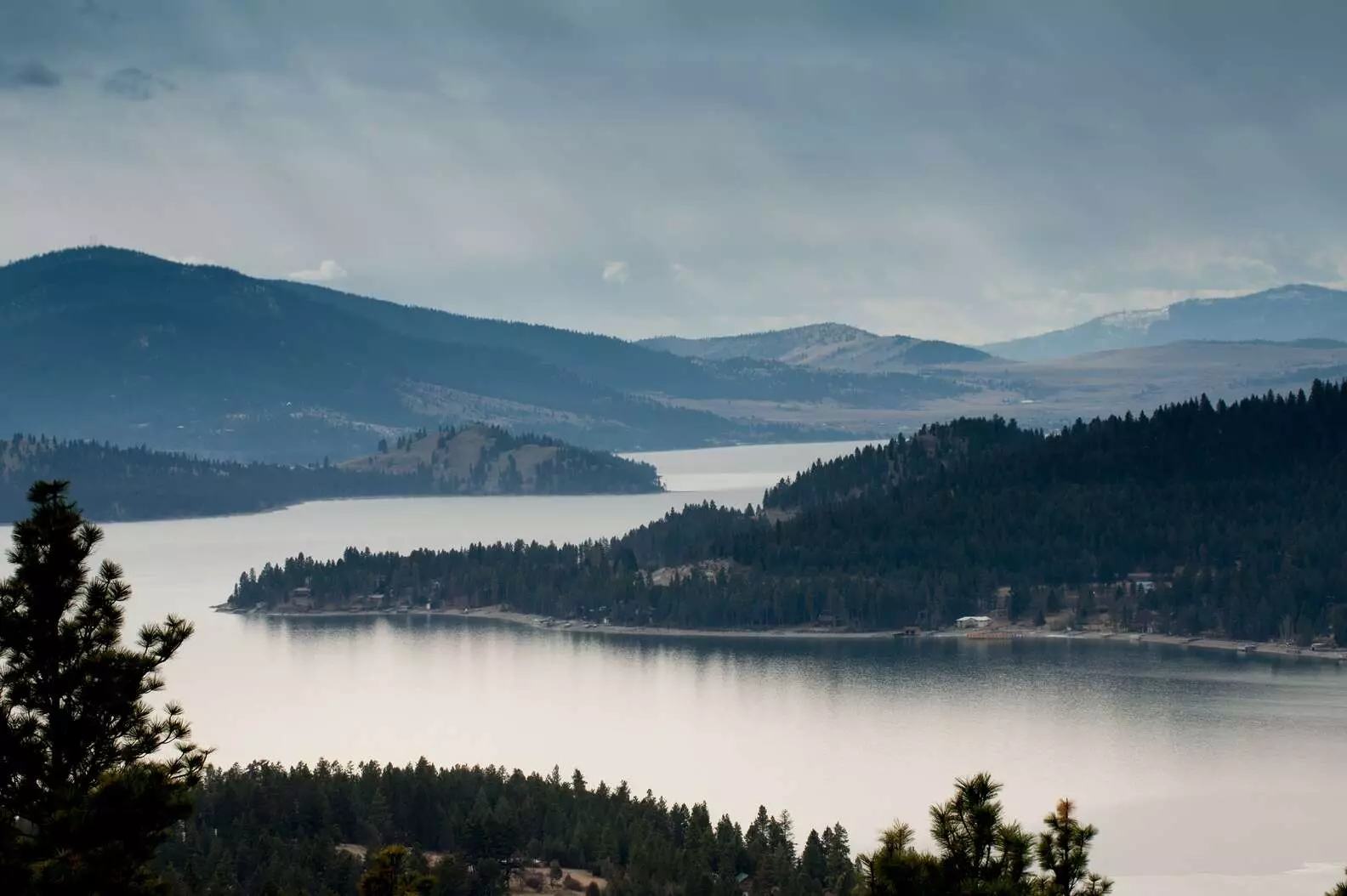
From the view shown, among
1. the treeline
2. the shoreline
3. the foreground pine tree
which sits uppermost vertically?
the foreground pine tree

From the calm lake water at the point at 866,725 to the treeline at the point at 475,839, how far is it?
11.7 meters

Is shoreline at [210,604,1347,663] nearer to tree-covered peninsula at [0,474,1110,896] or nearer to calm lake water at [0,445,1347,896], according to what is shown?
calm lake water at [0,445,1347,896]

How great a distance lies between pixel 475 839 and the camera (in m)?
83.7

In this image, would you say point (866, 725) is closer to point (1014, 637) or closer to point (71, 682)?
point (1014, 637)

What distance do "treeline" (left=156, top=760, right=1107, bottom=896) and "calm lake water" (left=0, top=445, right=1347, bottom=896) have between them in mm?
11683

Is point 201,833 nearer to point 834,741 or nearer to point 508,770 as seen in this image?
point 508,770

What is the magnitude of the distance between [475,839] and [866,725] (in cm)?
5889

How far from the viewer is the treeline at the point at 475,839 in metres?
78.8

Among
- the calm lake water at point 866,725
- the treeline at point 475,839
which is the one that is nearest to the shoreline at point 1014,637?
the calm lake water at point 866,725

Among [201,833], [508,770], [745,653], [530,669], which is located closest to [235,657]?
[530,669]

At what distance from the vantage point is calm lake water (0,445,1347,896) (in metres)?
105

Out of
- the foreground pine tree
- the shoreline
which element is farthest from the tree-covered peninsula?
the shoreline

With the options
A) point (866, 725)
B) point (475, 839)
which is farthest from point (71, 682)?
point (866, 725)

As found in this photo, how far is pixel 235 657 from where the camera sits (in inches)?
7077
